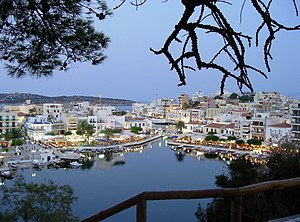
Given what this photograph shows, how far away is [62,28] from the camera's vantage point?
5.70ft

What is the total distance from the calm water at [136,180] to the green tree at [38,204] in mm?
3295

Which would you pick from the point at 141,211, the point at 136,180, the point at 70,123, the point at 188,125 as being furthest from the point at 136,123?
the point at 141,211

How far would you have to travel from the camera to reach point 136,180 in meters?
11.6

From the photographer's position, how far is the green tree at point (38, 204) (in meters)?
3.73

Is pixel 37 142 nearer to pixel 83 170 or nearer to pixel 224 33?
pixel 83 170

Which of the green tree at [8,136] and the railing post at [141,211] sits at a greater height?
the railing post at [141,211]

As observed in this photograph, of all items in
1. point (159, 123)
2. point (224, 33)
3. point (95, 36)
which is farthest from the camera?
point (159, 123)

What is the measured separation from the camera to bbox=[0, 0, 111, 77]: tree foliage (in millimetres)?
1641

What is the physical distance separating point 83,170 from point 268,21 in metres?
13.1

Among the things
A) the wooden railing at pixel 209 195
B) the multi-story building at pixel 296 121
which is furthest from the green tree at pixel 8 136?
the wooden railing at pixel 209 195

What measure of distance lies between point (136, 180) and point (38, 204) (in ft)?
25.2

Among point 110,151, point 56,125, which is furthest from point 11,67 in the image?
point 56,125

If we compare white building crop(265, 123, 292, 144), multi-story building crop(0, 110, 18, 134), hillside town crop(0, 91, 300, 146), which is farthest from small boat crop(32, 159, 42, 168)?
white building crop(265, 123, 292, 144)

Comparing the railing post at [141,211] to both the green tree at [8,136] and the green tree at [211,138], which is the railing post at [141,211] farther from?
the green tree at [211,138]
